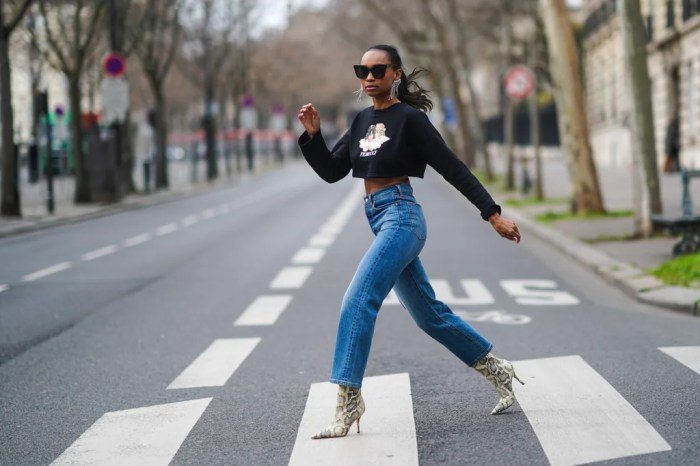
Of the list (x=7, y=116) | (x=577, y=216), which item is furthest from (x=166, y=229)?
(x=577, y=216)

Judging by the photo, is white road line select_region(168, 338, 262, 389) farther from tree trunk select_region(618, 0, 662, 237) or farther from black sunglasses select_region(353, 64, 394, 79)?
tree trunk select_region(618, 0, 662, 237)

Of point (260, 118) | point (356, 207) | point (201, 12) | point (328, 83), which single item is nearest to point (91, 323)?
point (356, 207)

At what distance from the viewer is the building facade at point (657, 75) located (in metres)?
38.9

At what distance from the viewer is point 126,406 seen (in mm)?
6574

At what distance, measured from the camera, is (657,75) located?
44125 mm

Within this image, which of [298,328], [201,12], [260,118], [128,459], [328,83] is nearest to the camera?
[128,459]

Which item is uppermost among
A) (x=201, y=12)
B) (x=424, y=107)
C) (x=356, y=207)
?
(x=201, y=12)

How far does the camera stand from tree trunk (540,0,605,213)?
70.1 feet

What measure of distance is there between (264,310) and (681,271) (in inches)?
160

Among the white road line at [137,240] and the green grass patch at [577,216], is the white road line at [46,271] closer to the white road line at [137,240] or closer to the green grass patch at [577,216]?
the white road line at [137,240]

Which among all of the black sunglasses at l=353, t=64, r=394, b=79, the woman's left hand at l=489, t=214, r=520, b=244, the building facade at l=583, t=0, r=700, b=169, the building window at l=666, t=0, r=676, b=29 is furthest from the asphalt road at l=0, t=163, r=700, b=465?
the building window at l=666, t=0, r=676, b=29

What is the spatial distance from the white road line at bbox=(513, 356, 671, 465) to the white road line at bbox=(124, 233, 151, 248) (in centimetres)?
1255

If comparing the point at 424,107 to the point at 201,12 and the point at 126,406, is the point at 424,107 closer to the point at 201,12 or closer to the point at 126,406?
the point at 126,406

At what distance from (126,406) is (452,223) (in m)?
17.0
